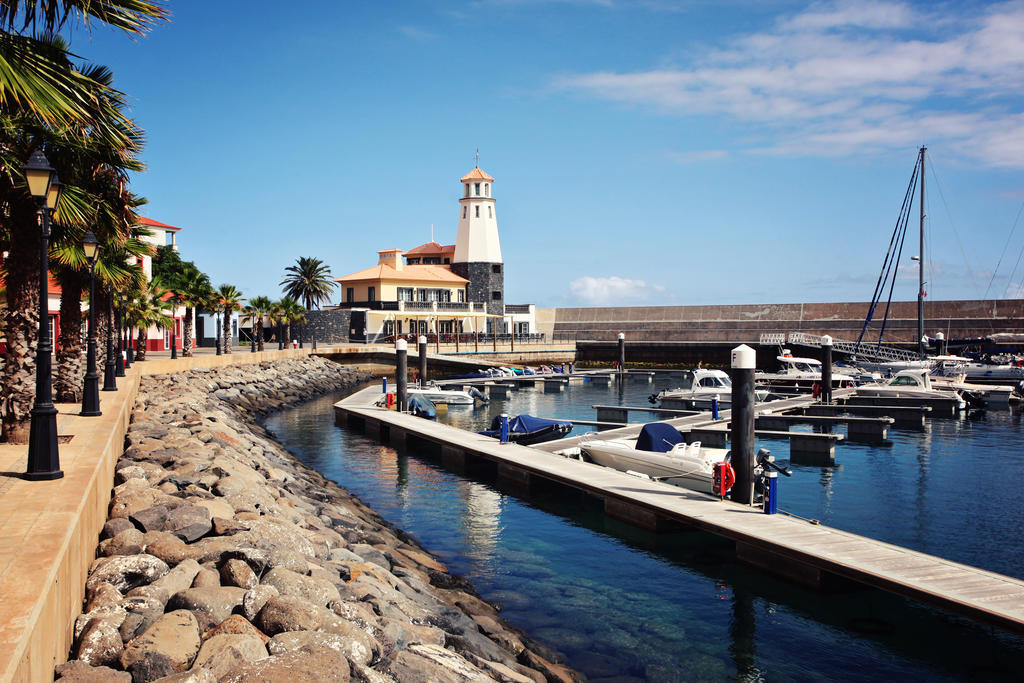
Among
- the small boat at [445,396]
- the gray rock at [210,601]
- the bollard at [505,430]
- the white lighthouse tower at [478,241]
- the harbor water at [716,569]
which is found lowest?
the harbor water at [716,569]

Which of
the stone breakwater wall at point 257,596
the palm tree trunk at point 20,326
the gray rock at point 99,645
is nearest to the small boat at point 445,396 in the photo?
the stone breakwater wall at point 257,596

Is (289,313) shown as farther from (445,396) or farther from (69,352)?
(69,352)

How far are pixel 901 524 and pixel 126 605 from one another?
17.0m

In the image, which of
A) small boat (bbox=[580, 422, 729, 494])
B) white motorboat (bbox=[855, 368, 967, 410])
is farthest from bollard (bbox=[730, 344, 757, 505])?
white motorboat (bbox=[855, 368, 967, 410])

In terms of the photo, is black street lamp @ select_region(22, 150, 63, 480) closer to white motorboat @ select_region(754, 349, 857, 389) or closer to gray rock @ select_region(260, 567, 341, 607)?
A: gray rock @ select_region(260, 567, 341, 607)

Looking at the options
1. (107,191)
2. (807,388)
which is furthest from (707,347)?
(107,191)

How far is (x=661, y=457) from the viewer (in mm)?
19531

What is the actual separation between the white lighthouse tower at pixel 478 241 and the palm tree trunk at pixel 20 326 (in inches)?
2875

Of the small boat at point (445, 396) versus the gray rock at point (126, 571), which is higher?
the gray rock at point (126, 571)

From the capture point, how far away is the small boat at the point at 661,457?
1820cm

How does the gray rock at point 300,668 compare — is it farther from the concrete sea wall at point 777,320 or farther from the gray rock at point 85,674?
the concrete sea wall at point 777,320

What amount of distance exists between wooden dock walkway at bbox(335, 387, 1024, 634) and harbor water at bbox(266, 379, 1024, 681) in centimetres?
49

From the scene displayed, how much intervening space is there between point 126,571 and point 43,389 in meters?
3.27

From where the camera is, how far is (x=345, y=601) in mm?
8711
